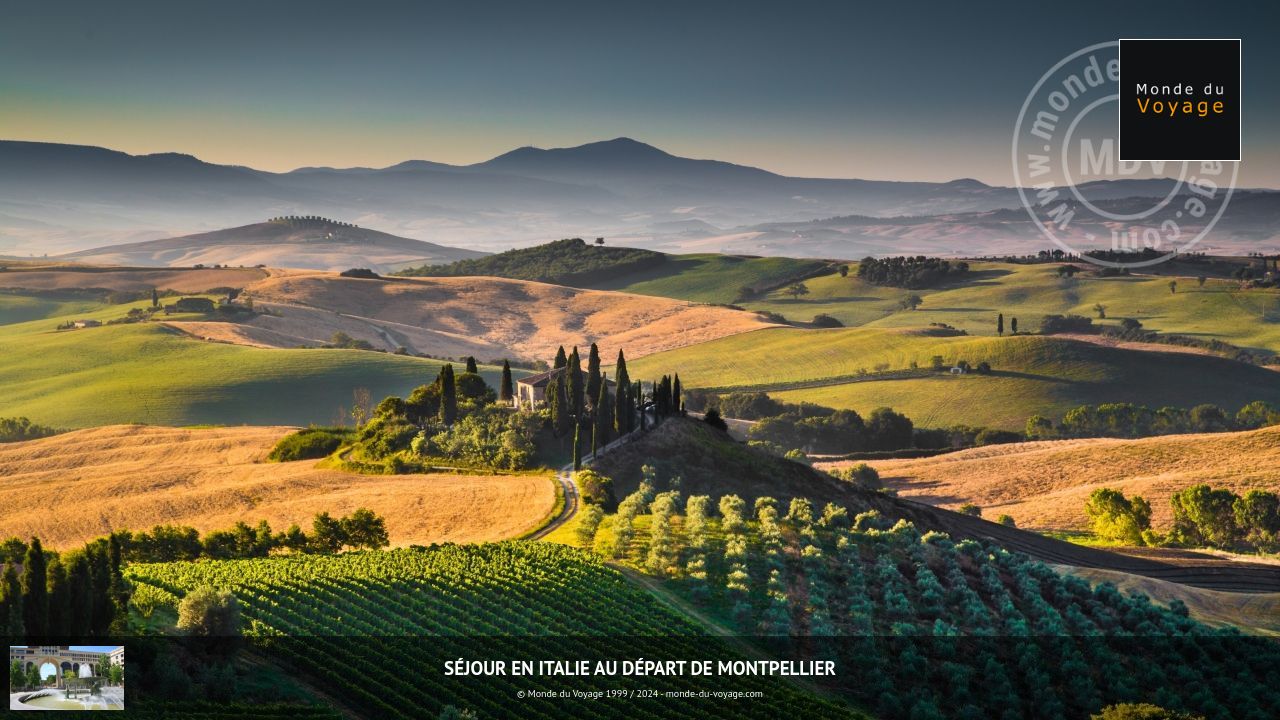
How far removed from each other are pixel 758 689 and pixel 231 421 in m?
105

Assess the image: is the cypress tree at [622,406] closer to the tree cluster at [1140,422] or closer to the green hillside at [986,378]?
the tree cluster at [1140,422]

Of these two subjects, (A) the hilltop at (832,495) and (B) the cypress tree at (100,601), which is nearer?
(B) the cypress tree at (100,601)

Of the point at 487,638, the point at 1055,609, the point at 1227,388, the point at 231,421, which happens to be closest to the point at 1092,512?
the point at 1055,609

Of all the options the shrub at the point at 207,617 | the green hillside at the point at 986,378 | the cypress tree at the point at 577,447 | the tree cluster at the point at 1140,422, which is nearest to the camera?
the shrub at the point at 207,617

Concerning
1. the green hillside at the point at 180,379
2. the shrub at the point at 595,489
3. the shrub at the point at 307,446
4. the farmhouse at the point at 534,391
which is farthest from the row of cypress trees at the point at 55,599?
the green hillside at the point at 180,379

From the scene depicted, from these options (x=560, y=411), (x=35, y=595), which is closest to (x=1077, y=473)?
(x=560, y=411)

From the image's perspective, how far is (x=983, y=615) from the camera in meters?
53.8

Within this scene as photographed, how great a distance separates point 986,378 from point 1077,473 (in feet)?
177

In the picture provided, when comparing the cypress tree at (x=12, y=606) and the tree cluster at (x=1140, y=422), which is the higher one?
the cypress tree at (x=12, y=606)

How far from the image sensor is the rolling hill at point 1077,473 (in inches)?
3932

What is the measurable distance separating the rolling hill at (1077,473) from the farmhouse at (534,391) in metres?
38.6

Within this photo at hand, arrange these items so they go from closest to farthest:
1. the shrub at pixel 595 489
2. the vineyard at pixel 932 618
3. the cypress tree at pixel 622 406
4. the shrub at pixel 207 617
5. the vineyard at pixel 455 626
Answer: the shrub at pixel 207 617 < the vineyard at pixel 455 626 < the vineyard at pixel 932 618 < the shrub at pixel 595 489 < the cypress tree at pixel 622 406

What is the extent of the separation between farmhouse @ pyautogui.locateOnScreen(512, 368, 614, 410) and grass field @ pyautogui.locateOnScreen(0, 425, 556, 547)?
557 inches

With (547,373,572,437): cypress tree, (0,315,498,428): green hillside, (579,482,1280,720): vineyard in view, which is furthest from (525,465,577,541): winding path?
(0,315,498,428): green hillside
